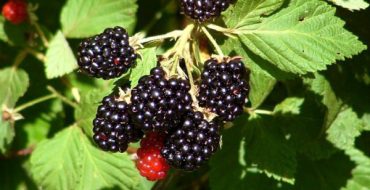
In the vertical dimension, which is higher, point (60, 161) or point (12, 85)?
point (12, 85)

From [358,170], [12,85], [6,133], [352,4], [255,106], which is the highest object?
[352,4]

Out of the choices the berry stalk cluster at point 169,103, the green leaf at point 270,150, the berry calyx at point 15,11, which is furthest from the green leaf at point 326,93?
the berry calyx at point 15,11

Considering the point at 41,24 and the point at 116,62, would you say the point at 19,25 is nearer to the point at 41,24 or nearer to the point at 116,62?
the point at 41,24

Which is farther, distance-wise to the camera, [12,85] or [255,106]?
[12,85]

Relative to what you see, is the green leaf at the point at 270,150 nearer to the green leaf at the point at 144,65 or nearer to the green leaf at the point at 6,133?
the green leaf at the point at 144,65

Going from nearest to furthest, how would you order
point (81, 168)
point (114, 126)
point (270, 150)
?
point (114, 126) < point (270, 150) < point (81, 168)

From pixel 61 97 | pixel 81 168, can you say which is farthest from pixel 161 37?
pixel 61 97

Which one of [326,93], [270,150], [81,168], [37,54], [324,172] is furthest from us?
[37,54]

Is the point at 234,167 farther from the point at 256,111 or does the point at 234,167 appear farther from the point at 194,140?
the point at 194,140
